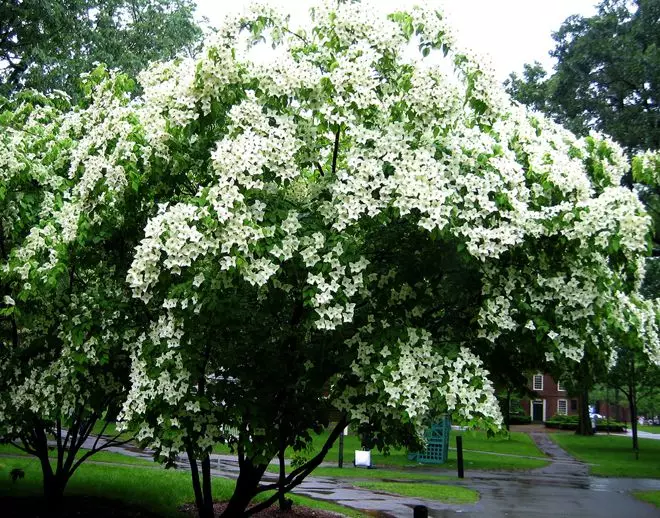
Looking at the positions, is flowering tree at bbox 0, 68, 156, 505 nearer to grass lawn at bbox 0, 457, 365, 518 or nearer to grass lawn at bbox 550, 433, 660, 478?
grass lawn at bbox 0, 457, 365, 518

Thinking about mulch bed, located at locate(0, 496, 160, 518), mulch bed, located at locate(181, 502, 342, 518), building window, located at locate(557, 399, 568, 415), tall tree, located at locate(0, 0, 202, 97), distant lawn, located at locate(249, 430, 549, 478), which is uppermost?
tall tree, located at locate(0, 0, 202, 97)

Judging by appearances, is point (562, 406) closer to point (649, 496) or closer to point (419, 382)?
point (649, 496)

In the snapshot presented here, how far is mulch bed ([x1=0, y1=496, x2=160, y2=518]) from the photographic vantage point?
10.7m

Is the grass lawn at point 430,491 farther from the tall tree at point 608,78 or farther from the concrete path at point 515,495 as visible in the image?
the tall tree at point 608,78

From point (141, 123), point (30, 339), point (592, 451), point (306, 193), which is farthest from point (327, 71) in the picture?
point (592, 451)

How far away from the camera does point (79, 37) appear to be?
869 inches

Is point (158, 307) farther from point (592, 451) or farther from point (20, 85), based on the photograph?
point (592, 451)

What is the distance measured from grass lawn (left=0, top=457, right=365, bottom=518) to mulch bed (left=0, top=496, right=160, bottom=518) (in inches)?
14.6

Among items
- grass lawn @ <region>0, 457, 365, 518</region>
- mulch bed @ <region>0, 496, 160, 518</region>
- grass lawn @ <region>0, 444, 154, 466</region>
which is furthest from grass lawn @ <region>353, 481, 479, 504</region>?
mulch bed @ <region>0, 496, 160, 518</region>

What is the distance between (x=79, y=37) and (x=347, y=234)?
18.3 m

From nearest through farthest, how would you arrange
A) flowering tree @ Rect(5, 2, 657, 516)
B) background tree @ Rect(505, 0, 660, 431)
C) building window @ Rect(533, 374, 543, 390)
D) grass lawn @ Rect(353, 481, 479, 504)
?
1. flowering tree @ Rect(5, 2, 657, 516)
2. grass lawn @ Rect(353, 481, 479, 504)
3. background tree @ Rect(505, 0, 660, 431)
4. building window @ Rect(533, 374, 543, 390)

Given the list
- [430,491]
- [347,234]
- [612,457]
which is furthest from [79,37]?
[612,457]

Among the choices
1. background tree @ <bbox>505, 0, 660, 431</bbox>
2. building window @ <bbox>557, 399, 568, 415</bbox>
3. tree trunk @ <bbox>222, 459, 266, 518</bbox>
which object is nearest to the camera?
tree trunk @ <bbox>222, 459, 266, 518</bbox>

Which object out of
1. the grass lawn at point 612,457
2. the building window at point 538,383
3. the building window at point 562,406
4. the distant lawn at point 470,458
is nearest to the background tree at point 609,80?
the grass lawn at point 612,457
